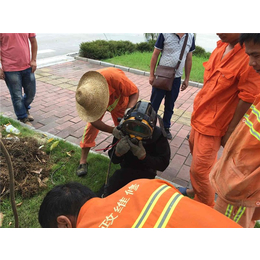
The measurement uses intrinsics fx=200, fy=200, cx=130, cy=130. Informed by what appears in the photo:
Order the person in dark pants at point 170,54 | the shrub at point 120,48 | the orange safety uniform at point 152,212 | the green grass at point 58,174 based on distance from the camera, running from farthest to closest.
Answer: the shrub at point 120,48 < the person in dark pants at point 170,54 < the green grass at point 58,174 < the orange safety uniform at point 152,212

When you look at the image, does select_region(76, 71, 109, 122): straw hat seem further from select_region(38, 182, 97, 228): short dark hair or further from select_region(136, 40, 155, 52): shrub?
select_region(136, 40, 155, 52): shrub

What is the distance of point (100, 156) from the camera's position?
10.4 feet

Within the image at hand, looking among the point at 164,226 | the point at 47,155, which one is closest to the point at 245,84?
the point at 164,226

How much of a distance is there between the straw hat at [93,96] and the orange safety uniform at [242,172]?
4.35 feet

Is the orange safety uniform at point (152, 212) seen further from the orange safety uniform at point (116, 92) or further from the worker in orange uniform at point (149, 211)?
the orange safety uniform at point (116, 92)

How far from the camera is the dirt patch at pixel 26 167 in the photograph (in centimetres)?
246

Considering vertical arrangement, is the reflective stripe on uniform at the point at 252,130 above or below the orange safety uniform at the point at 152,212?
above

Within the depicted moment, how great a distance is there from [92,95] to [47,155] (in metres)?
1.50

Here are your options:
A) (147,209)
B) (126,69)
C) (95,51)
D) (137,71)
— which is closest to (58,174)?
(147,209)

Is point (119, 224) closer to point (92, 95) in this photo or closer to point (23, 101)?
point (92, 95)

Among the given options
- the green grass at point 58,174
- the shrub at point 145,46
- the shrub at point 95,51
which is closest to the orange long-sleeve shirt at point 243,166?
the green grass at point 58,174

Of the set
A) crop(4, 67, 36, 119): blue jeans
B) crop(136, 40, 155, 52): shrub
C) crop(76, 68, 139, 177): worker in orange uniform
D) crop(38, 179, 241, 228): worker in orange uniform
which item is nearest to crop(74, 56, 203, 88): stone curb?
crop(136, 40, 155, 52): shrub

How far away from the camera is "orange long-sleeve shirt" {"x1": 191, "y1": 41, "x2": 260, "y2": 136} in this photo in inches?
68.9

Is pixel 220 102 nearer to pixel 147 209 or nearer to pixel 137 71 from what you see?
pixel 147 209
